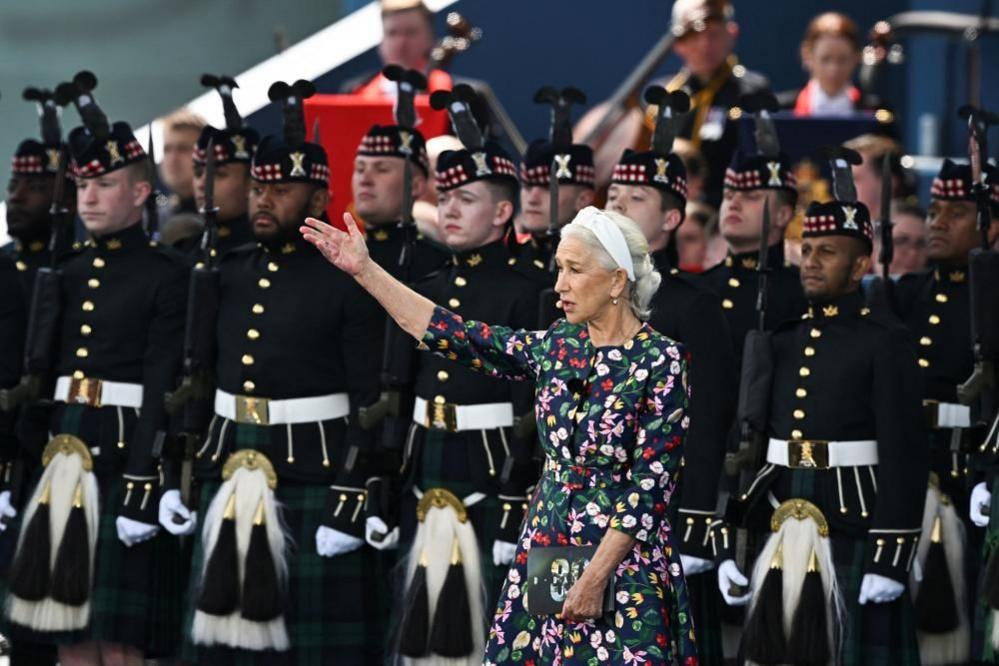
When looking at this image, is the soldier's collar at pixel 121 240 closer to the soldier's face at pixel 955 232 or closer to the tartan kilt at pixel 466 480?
the tartan kilt at pixel 466 480

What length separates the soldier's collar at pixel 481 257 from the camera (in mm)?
7602

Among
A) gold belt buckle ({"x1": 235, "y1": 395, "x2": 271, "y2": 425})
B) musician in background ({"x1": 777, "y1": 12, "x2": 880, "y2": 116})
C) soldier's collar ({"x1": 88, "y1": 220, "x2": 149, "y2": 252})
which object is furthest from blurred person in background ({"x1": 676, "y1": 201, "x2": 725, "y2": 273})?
gold belt buckle ({"x1": 235, "y1": 395, "x2": 271, "y2": 425})

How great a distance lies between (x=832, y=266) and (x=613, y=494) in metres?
1.83

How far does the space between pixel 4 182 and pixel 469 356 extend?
5.38m

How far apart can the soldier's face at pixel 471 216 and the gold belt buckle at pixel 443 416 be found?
20.5 inches

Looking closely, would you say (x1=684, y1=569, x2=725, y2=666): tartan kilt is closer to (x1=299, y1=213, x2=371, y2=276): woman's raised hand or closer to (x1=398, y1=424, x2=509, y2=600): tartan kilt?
(x1=398, y1=424, x2=509, y2=600): tartan kilt

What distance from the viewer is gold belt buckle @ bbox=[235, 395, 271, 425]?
25.1 ft

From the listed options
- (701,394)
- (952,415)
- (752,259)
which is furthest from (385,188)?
(952,415)

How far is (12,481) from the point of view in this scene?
8.24 metres

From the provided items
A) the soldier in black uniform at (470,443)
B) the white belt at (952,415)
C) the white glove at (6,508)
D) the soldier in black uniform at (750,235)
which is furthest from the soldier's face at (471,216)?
the white glove at (6,508)

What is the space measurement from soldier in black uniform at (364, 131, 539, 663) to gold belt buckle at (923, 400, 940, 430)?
4.60 ft

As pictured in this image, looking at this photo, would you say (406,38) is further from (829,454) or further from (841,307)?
(829,454)

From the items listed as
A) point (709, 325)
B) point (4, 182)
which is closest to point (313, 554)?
point (709, 325)

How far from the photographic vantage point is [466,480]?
24.5 ft
